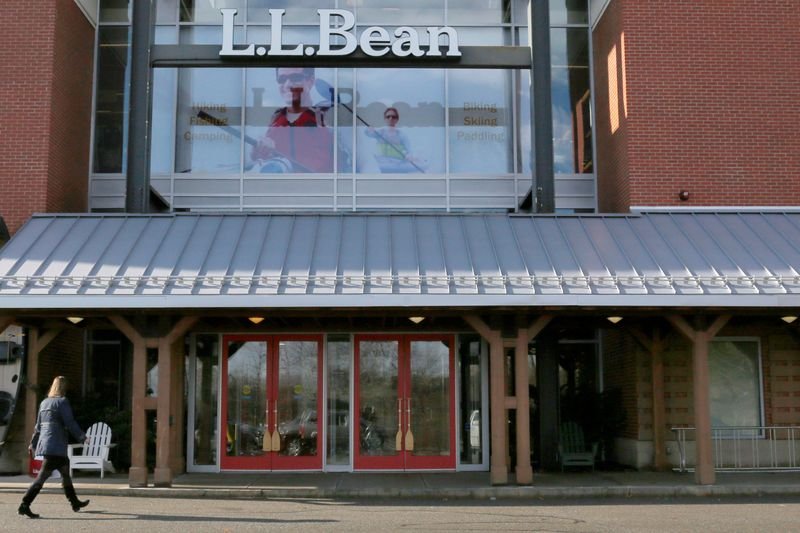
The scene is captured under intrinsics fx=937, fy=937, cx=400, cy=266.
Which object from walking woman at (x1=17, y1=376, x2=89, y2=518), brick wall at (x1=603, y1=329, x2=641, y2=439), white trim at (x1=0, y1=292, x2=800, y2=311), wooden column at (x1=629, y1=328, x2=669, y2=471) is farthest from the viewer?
brick wall at (x1=603, y1=329, x2=641, y2=439)

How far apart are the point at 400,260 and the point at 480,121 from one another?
19.8ft

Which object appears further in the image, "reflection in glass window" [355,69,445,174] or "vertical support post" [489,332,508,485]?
"reflection in glass window" [355,69,445,174]

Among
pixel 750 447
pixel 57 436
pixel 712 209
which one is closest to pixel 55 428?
pixel 57 436

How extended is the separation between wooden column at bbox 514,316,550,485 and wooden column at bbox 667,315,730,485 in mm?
2070

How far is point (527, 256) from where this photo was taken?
556 inches

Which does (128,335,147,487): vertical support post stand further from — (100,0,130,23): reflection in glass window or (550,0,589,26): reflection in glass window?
(550,0,589,26): reflection in glass window

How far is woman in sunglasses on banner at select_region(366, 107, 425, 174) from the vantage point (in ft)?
61.9

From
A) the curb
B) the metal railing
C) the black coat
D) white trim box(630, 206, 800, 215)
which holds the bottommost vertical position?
the curb

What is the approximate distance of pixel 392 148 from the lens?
1895 cm

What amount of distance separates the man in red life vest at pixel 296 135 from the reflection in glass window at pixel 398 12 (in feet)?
5.46

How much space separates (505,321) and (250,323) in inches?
189

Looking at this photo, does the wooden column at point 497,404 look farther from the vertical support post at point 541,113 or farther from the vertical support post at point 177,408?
the vertical support post at point 177,408

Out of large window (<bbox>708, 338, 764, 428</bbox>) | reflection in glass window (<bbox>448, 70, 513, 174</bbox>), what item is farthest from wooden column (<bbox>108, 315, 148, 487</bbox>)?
large window (<bbox>708, 338, 764, 428</bbox>)

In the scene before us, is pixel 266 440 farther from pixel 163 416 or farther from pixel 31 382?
pixel 31 382
